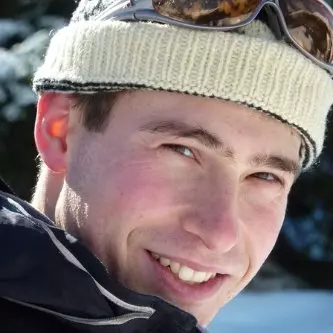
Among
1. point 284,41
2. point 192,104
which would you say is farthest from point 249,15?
point 192,104

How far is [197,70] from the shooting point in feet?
5.58

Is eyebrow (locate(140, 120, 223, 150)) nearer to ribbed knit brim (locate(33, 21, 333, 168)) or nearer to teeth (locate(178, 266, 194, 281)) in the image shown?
ribbed knit brim (locate(33, 21, 333, 168))

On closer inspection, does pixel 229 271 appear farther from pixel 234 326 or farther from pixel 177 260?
pixel 234 326

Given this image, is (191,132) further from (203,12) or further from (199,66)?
(203,12)

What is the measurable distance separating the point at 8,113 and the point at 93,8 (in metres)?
4.19

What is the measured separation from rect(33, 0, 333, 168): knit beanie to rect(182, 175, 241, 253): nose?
20 centimetres

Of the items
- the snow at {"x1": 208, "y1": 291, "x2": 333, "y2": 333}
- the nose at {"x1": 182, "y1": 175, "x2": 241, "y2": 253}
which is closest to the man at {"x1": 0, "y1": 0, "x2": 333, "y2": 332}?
the nose at {"x1": 182, "y1": 175, "x2": 241, "y2": 253}

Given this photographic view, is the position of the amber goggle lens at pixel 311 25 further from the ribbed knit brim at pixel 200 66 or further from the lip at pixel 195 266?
the lip at pixel 195 266

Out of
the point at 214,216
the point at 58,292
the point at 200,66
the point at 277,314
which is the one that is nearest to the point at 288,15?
the point at 200,66

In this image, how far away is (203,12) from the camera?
1784mm

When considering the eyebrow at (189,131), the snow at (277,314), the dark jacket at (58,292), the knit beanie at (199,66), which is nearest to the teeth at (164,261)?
the dark jacket at (58,292)

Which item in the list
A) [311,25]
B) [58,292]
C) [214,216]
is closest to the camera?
[58,292]

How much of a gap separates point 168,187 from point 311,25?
600 mm

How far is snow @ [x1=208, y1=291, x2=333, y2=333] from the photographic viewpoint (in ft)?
16.4
